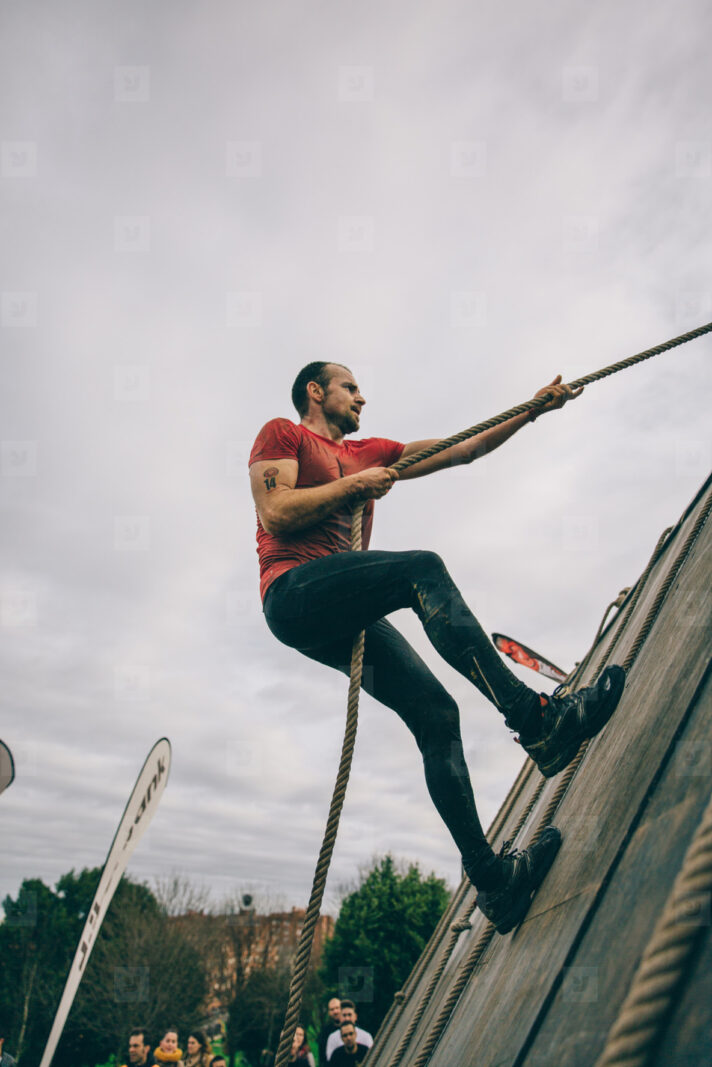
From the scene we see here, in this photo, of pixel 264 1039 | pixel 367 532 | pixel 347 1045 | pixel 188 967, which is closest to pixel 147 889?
pixel 188 967

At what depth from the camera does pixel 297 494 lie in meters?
2.69

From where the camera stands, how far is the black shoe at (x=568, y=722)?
232 cm

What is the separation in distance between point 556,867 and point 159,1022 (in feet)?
125

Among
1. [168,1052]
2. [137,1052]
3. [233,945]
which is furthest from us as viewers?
[233,945]

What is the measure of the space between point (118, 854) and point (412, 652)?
524cm

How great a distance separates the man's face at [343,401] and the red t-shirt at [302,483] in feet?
0.58

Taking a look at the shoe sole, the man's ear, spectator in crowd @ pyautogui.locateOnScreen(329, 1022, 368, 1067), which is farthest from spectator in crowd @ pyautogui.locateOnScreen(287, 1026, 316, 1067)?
the man's ear

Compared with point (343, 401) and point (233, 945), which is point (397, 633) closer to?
point (343, 401)

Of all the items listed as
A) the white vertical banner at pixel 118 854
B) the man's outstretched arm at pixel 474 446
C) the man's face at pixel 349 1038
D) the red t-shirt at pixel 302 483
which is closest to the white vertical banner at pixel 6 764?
the white vertical banner at pixel 118 854

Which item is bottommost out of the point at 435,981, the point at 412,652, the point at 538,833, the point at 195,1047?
the point at 195,1047

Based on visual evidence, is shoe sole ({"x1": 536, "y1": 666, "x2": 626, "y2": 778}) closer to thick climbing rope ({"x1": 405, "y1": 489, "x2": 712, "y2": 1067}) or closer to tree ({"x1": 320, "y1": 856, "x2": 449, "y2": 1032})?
thick climbing rope ({"x1": 405, "y1": 489, "x2": 712, "y2": 1067})

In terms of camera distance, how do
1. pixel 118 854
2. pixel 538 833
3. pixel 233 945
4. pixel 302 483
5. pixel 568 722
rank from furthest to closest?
pixel 233 945
pixel 118 854
pixel 302 483
pixel 538 833
pixel 568 722

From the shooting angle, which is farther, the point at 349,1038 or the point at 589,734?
the point at 349,1038

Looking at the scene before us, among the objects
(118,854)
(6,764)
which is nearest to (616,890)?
(6,764)
